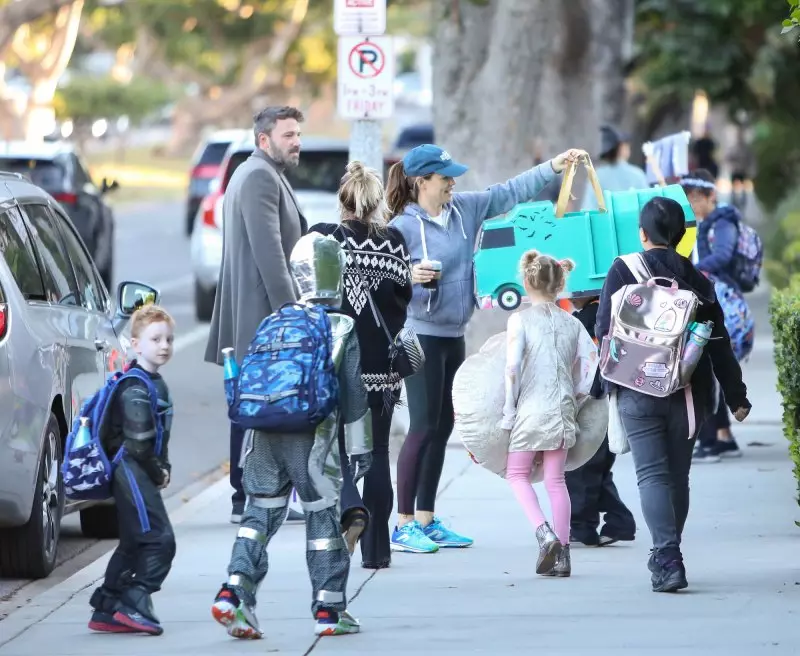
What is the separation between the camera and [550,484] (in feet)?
25.7

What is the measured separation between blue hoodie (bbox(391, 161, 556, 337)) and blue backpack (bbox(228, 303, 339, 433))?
1.86 m

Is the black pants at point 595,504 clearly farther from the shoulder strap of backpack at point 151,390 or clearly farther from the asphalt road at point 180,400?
the shoulder strap of backpack at point 151,390

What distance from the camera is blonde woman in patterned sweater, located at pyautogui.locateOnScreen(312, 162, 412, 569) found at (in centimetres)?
763

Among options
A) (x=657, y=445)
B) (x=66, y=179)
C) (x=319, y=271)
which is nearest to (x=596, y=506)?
(x=657, y=445)

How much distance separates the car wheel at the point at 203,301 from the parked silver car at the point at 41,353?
34.8 ft

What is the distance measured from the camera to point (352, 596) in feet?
24.1

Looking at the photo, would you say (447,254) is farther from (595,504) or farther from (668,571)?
(668,571)

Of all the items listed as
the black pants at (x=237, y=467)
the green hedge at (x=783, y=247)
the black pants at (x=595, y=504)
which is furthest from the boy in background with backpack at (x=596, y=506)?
the green hedge at (x=783, y=247)

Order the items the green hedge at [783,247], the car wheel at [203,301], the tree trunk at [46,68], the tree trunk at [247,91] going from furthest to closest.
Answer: the tree trunk at [247,91], the tree trunk at [46,68], the car wheel at [203,301], the green hedge at [783,247]

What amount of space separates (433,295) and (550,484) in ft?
3.38

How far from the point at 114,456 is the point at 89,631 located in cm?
68

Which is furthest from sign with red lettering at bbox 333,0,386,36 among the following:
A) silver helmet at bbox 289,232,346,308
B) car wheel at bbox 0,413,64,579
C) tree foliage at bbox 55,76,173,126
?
tree foliage at bbox 55,76,173,126

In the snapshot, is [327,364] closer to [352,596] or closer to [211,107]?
[352,596]

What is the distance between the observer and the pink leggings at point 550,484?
25.6 ft
